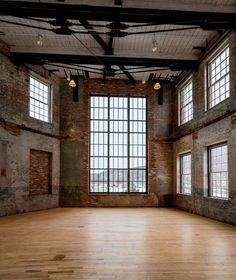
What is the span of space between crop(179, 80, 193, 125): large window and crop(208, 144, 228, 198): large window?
2.49 metres

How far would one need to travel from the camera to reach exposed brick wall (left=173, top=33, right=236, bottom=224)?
8.16 m

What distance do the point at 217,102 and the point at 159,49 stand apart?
275 centimetres

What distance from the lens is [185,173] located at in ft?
40.4

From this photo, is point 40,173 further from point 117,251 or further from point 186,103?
point 117,251

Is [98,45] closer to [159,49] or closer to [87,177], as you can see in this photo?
[159,49]

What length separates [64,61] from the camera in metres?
10.6

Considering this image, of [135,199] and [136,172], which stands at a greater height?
[136,172]

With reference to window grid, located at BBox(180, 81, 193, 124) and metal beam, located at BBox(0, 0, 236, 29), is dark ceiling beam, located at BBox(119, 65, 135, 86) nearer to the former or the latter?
window grid, located at BBox(180, 81, 193, 124)

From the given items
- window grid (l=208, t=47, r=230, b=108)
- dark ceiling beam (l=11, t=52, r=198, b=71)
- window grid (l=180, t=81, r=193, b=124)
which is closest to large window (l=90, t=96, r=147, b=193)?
window grid (l=180, t=81, r=193, b=124)

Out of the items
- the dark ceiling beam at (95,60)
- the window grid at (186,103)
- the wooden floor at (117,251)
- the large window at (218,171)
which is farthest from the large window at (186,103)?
the wooden floor at (117,251)

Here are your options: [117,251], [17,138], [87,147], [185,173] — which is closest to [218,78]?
[185,173]

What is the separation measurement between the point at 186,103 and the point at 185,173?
9.51 feet

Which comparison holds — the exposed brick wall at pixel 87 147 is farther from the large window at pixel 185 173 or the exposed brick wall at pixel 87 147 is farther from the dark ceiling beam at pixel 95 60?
the dark ceiling beam at pixel 95 60

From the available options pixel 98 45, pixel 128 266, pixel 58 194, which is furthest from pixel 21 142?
pixel 128 266
